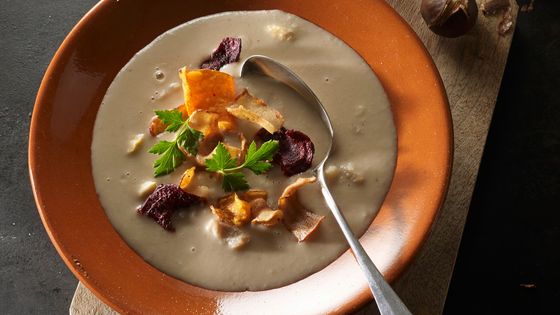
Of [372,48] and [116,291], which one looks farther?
[372,48]

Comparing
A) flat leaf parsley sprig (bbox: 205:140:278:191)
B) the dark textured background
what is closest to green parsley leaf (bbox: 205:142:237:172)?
flat leaf parsley sprig (bbox: 205:140:278:191)

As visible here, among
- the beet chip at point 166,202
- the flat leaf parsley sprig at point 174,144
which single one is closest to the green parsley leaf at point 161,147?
the flat leaf parsley sprig at point 174,144

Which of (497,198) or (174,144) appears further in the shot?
(497,198)

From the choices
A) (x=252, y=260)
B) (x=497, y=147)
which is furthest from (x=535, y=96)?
(x=252, y=260)

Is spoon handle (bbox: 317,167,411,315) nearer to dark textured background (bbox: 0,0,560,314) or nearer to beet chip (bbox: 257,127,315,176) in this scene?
beet chip (bbox: 257,127,315,176)

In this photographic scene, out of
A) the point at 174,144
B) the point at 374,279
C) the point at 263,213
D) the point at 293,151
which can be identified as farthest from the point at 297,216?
the point at 174,144

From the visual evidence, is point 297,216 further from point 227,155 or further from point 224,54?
point 224,54

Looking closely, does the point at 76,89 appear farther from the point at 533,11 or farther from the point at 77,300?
the point at 533,11
